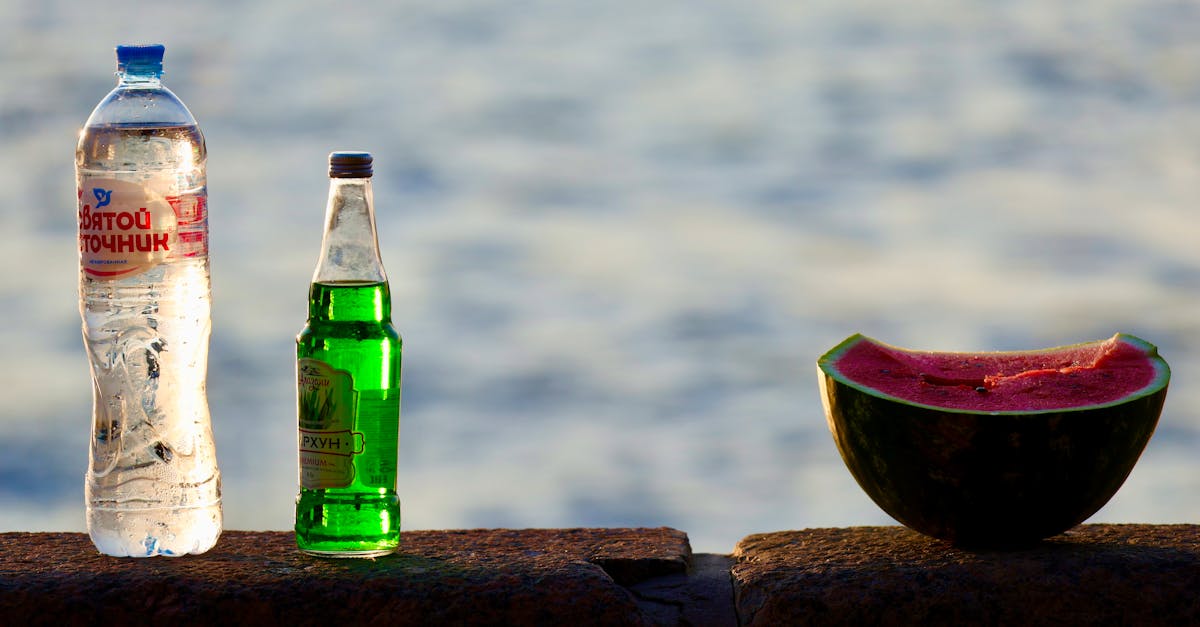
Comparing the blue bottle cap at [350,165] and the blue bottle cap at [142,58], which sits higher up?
the blue bottle cap at [142,58]

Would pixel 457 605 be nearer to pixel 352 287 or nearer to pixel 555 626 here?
pixel 555 626

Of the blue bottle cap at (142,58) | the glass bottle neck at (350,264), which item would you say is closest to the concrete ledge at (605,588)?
the glass bottle neck at (350,264)

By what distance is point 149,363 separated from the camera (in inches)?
105

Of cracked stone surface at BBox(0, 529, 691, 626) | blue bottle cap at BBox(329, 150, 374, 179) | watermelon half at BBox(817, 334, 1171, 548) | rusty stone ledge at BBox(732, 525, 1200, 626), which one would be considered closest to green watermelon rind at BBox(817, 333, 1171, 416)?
watermelon half at BBox(817, 334, 1171, 548)

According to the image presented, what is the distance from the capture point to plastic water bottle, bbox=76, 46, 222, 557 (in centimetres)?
257

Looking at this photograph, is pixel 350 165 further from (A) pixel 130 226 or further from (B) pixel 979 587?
(B) pixel 979 587

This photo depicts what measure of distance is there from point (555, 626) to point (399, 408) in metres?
0.50

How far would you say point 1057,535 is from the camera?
266 centimetres

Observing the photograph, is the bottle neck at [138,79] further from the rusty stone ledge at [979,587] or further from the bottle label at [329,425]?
the rusty stone ledge at [979,587]

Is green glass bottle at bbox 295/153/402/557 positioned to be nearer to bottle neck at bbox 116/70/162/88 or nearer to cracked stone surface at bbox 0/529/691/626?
cracked stone surface at bbox 0/529/691/626

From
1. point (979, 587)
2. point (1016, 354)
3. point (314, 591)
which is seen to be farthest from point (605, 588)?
point (1016, 354)

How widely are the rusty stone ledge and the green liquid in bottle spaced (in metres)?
0.70

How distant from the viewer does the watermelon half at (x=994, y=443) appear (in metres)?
2.44

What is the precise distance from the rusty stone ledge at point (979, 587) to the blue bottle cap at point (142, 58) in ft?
4.84
